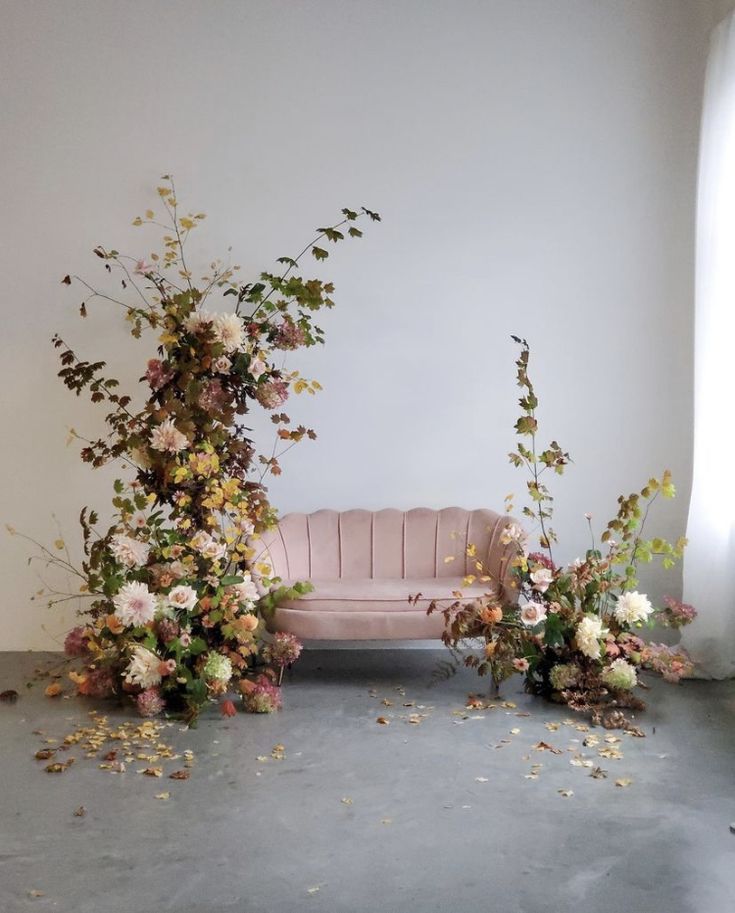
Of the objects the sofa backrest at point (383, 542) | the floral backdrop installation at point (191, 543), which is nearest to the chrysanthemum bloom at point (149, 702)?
the floral backdrop installation at point (191, 543)

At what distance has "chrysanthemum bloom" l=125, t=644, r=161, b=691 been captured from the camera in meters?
4.28

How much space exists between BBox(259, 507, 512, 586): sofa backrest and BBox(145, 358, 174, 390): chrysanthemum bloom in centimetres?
105

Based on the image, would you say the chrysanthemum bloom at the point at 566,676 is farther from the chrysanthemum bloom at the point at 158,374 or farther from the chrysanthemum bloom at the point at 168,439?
the chrysanthemum bloom at the point at 158,374

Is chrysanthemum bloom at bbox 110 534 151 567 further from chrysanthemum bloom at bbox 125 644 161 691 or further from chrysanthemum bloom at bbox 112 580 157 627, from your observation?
chrysanthemum bloom at bbox 125 644 161 691

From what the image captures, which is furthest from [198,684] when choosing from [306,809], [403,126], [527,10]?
[527,10]

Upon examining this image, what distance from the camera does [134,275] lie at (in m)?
5.63

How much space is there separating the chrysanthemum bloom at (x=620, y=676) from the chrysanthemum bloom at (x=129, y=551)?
2074 mm

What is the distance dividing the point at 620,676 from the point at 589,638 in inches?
8.2

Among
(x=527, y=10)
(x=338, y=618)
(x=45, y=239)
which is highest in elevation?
(x=527, y=10)

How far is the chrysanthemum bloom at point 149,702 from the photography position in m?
4.23

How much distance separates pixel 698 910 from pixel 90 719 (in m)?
2.63

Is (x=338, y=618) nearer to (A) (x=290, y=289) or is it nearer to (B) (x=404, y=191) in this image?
(A) (x=290, y=289)

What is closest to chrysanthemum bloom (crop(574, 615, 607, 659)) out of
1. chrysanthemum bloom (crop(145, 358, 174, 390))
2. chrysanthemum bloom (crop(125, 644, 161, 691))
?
chrysanthemum bloom (crop(125, 644, 161, 691))

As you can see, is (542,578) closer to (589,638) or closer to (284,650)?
(589,638)
